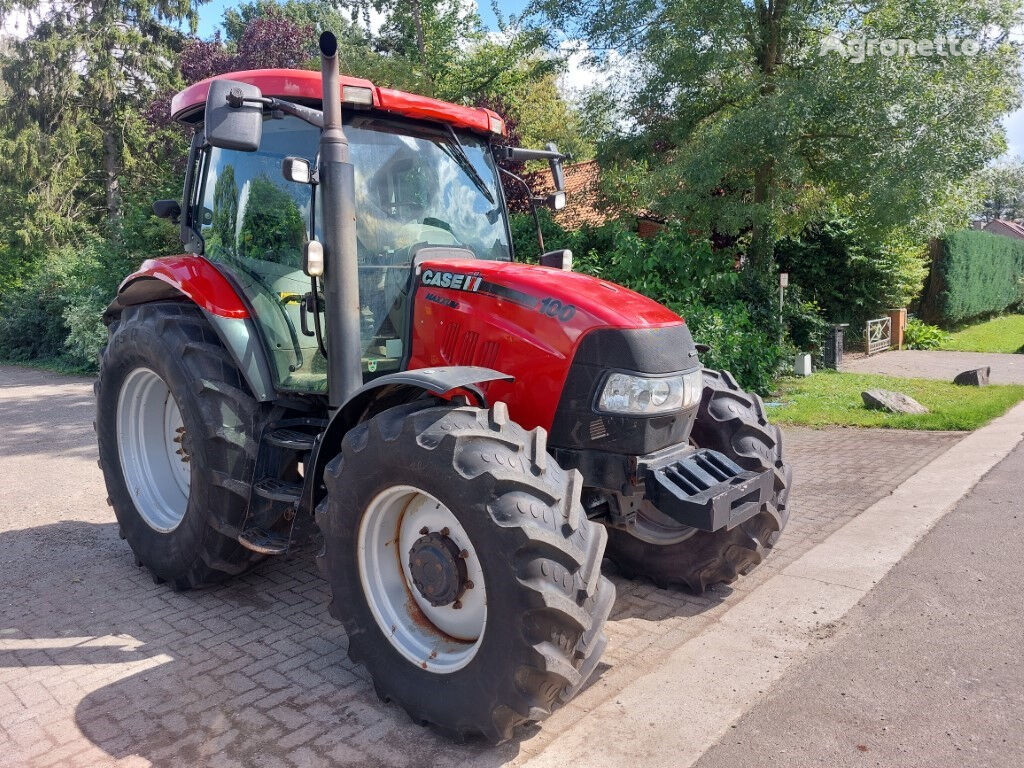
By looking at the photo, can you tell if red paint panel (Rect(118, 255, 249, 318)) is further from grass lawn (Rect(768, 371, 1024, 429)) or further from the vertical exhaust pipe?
grass lawn (Rect(768, 371, 1024, 429))

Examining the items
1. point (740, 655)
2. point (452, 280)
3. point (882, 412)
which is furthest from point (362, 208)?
point (882, 412)

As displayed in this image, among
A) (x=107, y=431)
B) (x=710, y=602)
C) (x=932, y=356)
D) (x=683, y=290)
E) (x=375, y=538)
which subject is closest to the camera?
(x=375, y=538)

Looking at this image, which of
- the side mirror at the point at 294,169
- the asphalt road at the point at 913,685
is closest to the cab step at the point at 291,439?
the side mirror at the point at 294,169

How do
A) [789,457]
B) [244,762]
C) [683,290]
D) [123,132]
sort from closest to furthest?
[244,762]
[789,457]
[683,290]
[123,132]

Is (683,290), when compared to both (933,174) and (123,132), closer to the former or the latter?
(933,174)

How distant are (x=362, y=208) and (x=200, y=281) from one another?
104 centimetres

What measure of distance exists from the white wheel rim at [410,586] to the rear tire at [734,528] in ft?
4.73

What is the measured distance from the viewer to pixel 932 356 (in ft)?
53.1

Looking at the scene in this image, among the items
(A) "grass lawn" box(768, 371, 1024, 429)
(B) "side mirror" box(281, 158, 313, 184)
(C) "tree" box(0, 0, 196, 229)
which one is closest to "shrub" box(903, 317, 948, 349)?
(A) "grass lawn" box(768, 371, 1024, 429)

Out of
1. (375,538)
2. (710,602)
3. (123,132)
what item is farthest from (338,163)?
(123,132)

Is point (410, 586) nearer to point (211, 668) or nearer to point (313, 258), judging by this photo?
point (211, 668)

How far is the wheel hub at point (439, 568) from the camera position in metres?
2.95

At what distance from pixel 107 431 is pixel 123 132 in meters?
21.3

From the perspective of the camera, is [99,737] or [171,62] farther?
[171,62]
